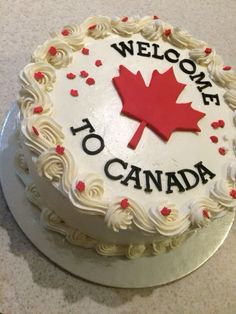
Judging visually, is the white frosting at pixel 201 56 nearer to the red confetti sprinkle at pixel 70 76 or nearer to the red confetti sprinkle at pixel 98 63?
the red confetti sprinkle at pixel 98 63

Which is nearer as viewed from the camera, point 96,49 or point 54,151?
point 54,151

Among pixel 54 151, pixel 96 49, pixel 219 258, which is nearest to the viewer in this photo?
pixel 54 151

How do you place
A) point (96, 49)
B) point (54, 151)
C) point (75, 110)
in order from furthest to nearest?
1. point (96, 49)
2. point (75, 110)
3. point (54, 151)

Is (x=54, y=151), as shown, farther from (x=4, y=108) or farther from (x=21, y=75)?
(x=4, y=108)

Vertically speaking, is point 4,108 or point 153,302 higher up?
point 4,108

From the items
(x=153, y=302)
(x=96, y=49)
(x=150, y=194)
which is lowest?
(x=153, y=302)

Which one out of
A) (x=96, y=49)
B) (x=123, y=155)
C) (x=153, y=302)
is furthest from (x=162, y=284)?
(x=96, y=49)
